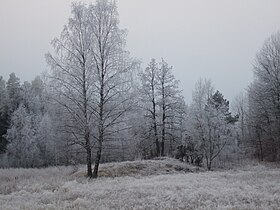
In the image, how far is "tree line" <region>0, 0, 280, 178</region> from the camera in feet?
66.2

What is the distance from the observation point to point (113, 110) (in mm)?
21047

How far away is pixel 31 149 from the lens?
153 ft

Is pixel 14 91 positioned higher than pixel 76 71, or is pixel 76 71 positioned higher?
pixel 14 91

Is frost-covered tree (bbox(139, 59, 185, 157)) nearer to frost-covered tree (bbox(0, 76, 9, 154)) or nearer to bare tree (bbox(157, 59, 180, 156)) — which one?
bare tree (bbox(157, 59, 180, 156))

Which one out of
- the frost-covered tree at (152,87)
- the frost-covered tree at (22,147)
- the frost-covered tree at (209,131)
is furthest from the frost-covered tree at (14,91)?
the frost-covered tree at (209,131)

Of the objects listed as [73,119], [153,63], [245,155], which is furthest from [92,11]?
[245,155]

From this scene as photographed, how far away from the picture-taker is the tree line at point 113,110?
20188mm

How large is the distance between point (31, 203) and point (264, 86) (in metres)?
32.9

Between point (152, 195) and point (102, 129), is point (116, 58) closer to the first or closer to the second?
point (102, 129)

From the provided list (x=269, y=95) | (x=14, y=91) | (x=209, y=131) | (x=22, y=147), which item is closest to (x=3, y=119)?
(x=22, y=147)

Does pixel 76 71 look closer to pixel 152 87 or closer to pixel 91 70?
pixel 91 70

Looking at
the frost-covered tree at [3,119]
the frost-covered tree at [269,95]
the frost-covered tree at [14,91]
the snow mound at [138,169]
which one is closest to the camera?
the snow mound at [138,169]

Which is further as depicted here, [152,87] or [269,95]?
[152,87]

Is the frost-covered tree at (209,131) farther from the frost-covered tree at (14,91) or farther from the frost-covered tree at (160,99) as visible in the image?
the frost-covered tree at (14,91)
